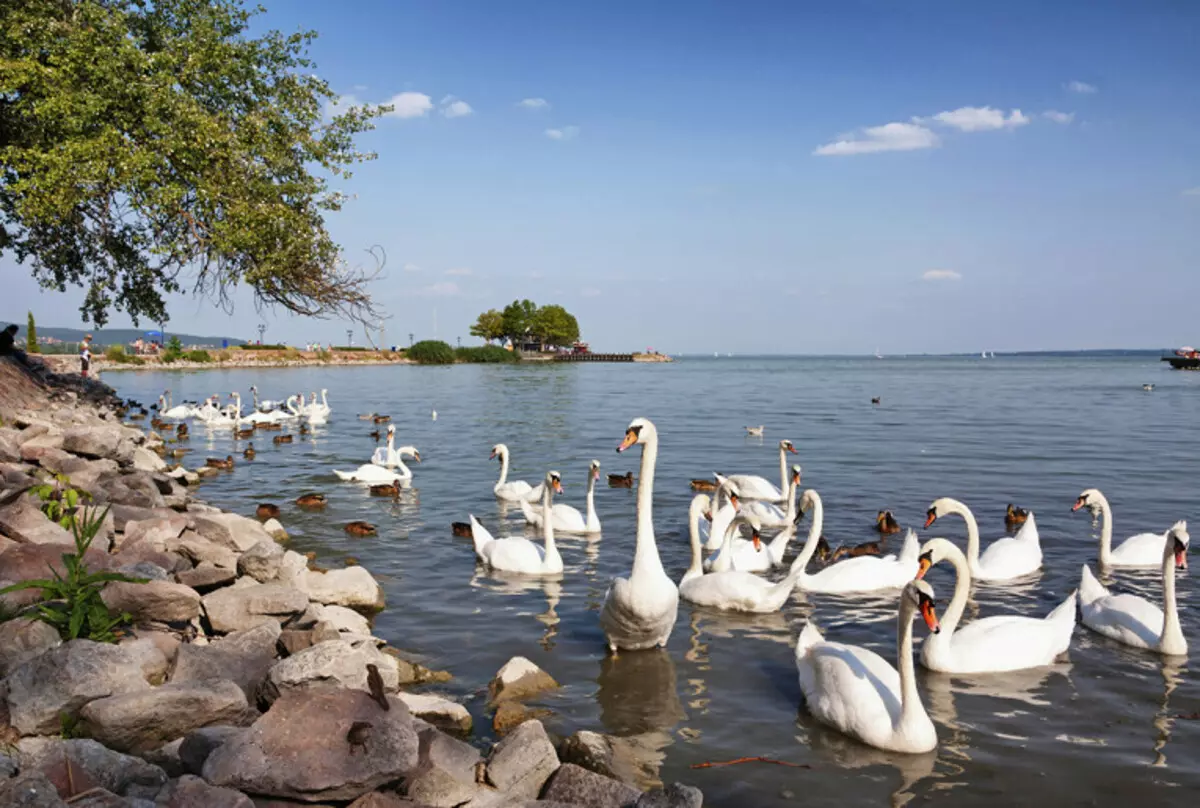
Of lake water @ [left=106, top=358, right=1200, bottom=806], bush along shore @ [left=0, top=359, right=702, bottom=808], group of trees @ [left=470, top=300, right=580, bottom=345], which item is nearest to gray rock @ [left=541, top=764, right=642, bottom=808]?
bush along shore @ [left=0, top=359, right=702, bottom=808]

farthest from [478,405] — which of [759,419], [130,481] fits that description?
[130,481]

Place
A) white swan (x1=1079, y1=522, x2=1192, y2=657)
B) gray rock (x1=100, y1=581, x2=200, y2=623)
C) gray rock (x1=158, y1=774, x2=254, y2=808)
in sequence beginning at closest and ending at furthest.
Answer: gray rock (x1=158, y1=774, x2=254, y2=808)
gray rock (x1=100, y1=581, x2=200, y2=623)
white swan (x1=1079, y1=522, x2=1192, y2=657)

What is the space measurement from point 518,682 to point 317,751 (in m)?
3.11

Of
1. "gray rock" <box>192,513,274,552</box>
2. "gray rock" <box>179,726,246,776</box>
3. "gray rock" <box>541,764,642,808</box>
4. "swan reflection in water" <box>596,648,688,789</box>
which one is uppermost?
"gray rock" <box>192,513,274,552</box>

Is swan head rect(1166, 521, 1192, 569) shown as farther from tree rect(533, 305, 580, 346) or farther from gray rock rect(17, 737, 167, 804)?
tree rect(533, 305, 580, 346)

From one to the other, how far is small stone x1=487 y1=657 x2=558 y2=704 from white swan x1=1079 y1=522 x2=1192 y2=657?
617cm

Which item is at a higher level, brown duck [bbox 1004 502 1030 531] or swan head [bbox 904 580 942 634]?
swan head [bbox 904 580 942 634]

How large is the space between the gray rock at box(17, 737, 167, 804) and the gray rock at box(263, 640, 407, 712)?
3.95 feet

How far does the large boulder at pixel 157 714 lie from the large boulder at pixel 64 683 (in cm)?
20

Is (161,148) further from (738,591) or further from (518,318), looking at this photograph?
(518,318)

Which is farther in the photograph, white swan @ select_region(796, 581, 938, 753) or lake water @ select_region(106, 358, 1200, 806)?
white swan @ select_region(796, 581, 938, 753)

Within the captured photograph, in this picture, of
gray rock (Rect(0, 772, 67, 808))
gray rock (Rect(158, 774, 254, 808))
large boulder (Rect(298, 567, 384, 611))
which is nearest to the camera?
gray rock (Rect(0, 772, 67, 808))

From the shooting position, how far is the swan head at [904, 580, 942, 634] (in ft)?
22.8

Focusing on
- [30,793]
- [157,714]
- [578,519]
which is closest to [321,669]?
[157,714]
